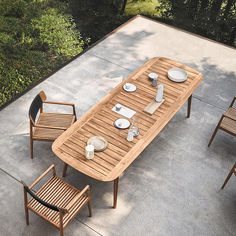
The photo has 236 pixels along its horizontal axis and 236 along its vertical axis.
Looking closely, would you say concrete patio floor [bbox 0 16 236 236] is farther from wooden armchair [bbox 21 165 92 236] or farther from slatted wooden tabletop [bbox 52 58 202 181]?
slatted wooden tabletop [bbox 52 58 202 181]

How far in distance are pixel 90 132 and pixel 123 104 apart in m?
0.73

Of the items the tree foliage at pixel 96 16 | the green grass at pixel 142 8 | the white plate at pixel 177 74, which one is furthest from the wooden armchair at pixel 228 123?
the green grass at pixel 142 8

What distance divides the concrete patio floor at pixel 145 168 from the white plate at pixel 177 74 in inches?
31.2

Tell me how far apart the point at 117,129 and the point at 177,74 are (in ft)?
5.15

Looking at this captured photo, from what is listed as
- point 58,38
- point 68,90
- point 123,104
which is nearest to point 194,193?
point 123,104

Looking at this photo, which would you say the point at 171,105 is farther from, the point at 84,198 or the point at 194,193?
the point at 84,198

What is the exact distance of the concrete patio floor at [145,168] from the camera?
12.9 ft

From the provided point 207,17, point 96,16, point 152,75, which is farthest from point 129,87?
point 96,16

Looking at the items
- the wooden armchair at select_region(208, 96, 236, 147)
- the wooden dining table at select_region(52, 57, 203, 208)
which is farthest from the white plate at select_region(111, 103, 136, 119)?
the wooden armchair at select_region(208, 96, 236, 147)

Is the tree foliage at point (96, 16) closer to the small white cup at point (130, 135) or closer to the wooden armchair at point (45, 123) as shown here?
the wooden armchair at point (45, 123)

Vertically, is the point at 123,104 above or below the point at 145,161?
above

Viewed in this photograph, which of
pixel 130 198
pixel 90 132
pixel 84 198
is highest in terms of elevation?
pixel 90 132

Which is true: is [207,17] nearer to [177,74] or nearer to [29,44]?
[177,74]

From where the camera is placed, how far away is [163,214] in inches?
160
